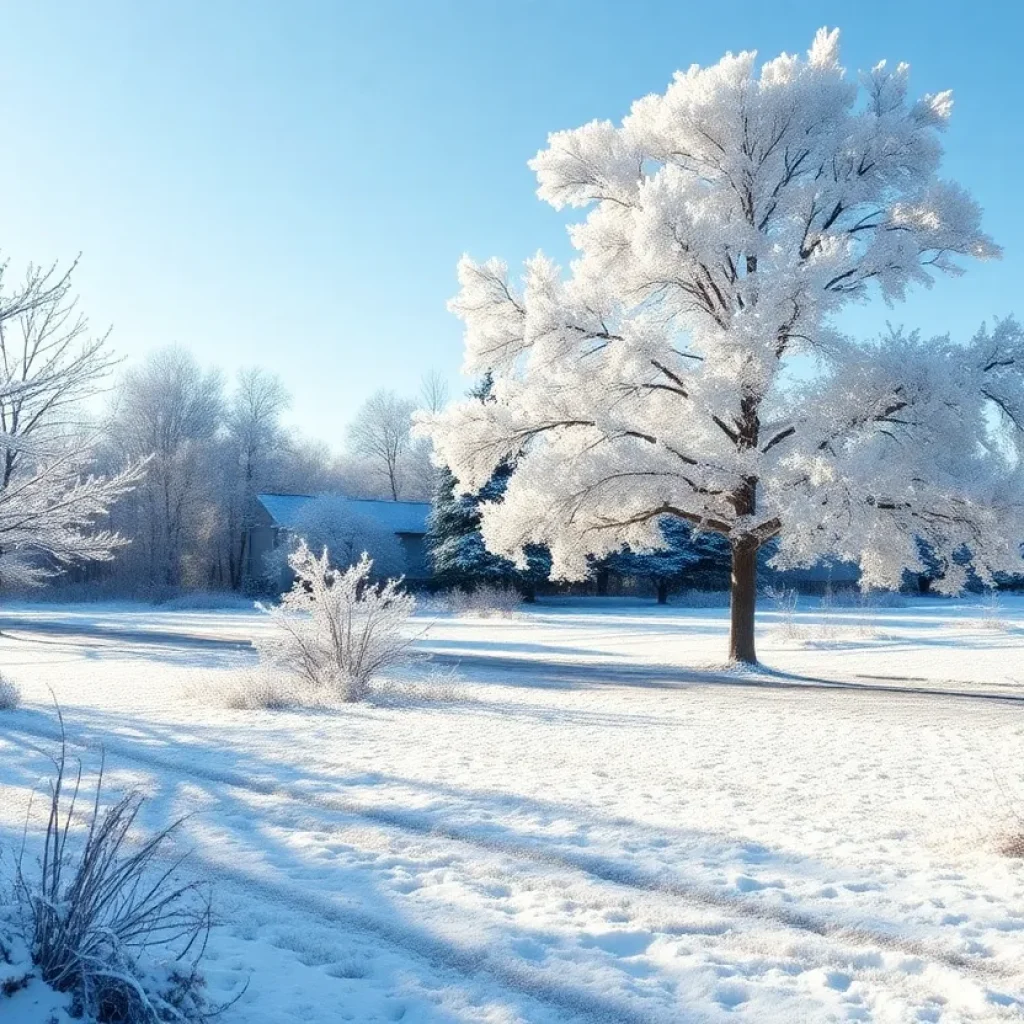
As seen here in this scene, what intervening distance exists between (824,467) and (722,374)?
2185mm

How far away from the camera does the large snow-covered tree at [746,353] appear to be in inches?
612

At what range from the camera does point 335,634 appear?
1282 cm

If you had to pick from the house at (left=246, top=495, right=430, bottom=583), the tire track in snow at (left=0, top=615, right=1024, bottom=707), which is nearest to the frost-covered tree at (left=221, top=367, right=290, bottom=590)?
the house at (left=246, top=495, right=430, bottom=583)

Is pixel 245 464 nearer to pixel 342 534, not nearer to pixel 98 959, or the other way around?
pixel 342 534

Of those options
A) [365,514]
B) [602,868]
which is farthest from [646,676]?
[365,514]

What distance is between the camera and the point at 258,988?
3787 mm

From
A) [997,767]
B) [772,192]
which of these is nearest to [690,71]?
[772,192]

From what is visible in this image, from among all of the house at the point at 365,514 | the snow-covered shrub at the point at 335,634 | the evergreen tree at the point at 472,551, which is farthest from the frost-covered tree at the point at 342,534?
the snow-covered shrub at the point at 335,634

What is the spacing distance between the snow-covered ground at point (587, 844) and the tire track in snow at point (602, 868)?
0.02 metres

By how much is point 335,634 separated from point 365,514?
37901 mm

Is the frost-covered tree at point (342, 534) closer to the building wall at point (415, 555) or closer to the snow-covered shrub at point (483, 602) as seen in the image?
the building wall at point (415, 555)

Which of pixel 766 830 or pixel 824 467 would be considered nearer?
pixel 766 830

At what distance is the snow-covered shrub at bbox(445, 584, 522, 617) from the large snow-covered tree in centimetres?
1836

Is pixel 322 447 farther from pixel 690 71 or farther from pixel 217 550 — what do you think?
pixel 690 71
